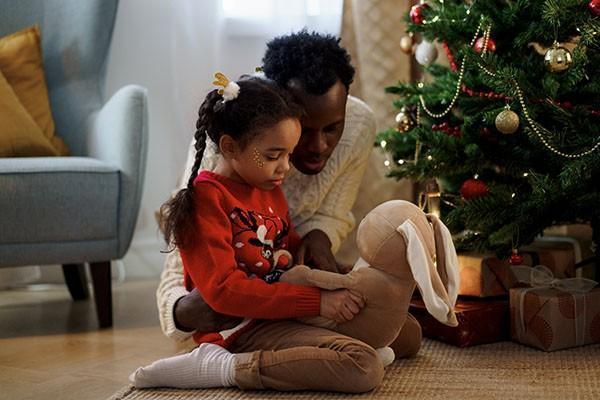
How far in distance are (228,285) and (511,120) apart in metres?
0.66

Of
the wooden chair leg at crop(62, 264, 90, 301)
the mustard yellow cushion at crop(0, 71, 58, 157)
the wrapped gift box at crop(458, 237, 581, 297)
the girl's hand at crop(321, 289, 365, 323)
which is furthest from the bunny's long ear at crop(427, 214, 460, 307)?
the wooden chair leg at crop(62, 264, 90, 301)

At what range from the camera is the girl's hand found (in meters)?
1.45

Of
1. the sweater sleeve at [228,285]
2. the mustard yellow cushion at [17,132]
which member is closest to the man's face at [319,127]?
the sweater sleeve at [228,285]

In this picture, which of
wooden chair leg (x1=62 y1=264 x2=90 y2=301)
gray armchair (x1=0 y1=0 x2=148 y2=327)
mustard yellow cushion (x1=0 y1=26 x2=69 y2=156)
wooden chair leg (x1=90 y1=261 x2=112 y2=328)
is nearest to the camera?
gray armchair (x1=0 y1=0 x2=148 y2=327)

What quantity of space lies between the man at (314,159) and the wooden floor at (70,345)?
16cm

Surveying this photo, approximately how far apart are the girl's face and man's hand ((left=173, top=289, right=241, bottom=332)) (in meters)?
0.23

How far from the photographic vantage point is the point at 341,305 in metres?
1.45

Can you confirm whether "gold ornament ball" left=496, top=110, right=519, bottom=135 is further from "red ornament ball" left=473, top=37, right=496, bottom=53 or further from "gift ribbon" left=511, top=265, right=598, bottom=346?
"gift ribbon" left=511, top=265, right=598, bottom=346

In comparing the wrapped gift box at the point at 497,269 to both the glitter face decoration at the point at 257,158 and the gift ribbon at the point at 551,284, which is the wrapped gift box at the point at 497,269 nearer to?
the gift ribbon at the point at 551,284

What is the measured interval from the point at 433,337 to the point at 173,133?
4.31ft

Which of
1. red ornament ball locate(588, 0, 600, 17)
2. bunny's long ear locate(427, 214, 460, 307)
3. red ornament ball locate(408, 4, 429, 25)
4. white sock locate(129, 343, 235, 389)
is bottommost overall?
white sock locate(129, 343, 235, 389)

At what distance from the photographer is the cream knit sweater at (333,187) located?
1776 mm

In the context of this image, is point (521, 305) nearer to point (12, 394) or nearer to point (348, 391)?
point (348, 391)

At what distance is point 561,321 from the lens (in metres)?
1.67
